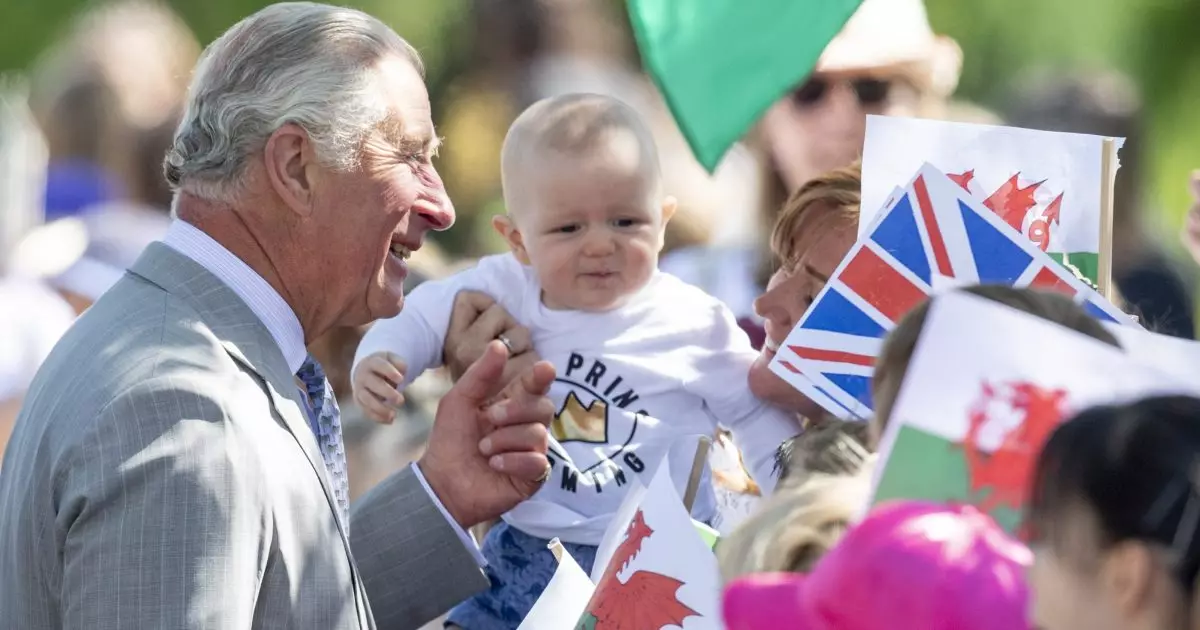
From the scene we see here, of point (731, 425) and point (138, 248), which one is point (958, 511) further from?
point (138, 248)

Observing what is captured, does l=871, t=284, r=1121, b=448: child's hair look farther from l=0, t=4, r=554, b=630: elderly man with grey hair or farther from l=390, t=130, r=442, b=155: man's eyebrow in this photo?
l=390, t=130, r=442, b=155: man's eyebrow

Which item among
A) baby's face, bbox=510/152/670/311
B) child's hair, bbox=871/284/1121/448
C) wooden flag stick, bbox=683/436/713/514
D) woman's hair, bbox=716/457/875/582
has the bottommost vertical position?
wooden flag stick, bbox=683/436/713/514

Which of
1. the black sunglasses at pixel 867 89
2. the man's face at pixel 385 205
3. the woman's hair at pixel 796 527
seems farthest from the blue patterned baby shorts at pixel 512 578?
the black sunglasses at pixel 867 89

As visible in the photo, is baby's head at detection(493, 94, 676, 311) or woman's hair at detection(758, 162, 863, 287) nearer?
woman's hair at detection(758, 162, 863, 287)

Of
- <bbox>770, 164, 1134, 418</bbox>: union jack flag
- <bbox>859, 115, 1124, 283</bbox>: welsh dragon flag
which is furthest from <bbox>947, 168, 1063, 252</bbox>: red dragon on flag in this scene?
<bbox>770, 164, 1134, 418</bbox>: union jack flag

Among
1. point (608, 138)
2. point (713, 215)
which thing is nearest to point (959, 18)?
point (713, 215)

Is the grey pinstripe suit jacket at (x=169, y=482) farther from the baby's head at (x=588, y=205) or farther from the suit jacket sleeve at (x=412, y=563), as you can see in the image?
the baby's head at (x=588, y=205)

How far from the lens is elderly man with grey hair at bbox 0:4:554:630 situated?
257 cm

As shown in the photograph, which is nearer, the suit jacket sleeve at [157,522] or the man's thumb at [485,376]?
the suit jacket sleeve at [157,522]

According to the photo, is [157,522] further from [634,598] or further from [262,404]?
[634,598]

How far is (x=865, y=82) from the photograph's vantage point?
458 cm

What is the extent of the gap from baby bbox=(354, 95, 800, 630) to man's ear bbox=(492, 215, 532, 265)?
30mm

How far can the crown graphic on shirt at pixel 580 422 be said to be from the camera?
3523mm

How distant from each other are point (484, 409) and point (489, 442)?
94 millimetres
